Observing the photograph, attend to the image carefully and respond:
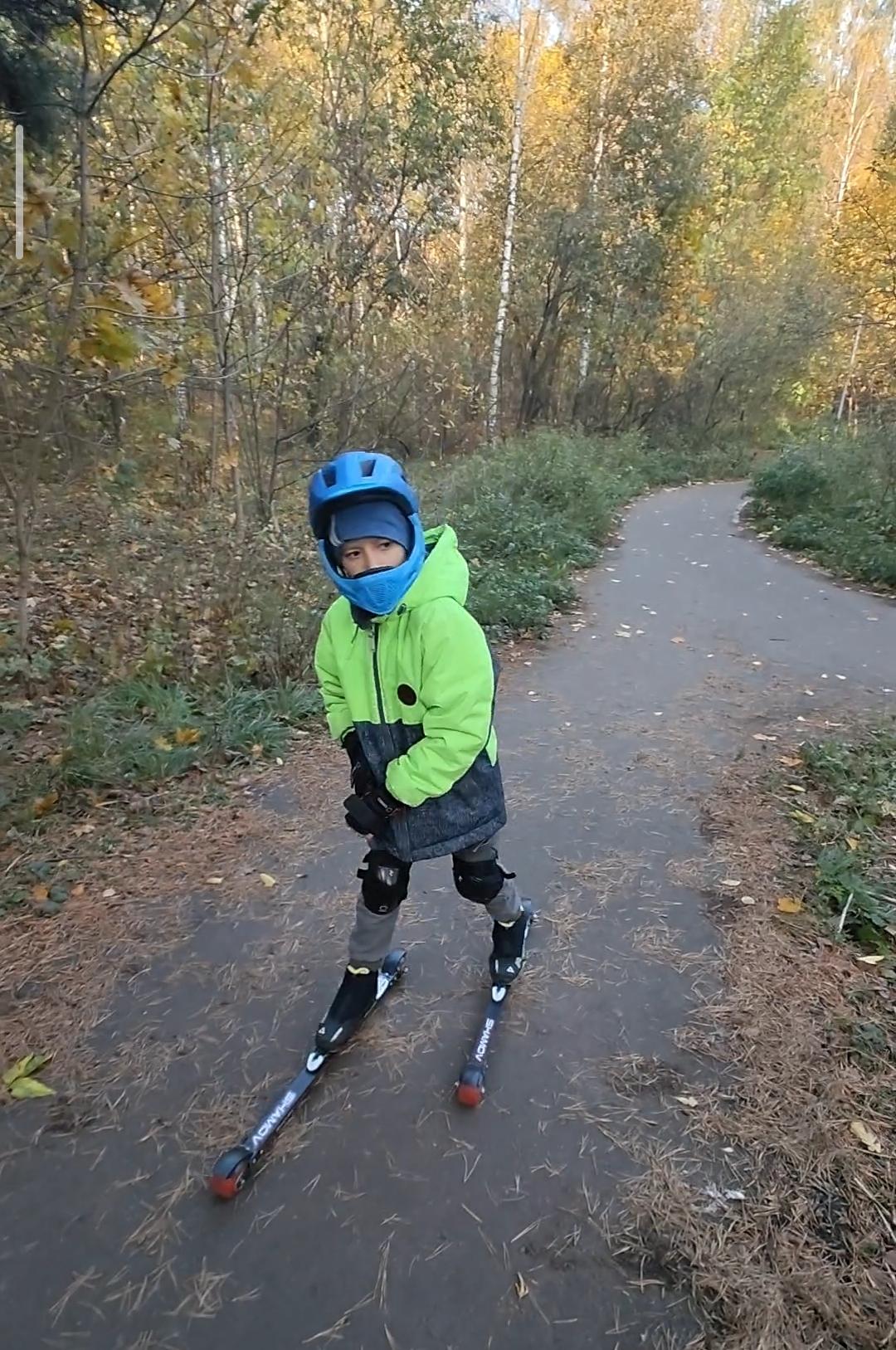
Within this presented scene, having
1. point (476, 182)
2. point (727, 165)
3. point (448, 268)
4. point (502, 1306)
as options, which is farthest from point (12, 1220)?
point (727, 165)

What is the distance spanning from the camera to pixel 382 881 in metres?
2.54

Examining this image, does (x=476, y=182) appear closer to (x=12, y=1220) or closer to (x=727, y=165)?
(x=727, y=165)

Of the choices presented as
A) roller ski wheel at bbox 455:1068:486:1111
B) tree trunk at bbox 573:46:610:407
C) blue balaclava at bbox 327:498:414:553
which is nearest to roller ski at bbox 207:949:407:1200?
roller ski wheel at bbox 455:1068:486:1111

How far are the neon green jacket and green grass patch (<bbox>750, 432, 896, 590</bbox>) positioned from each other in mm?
9022

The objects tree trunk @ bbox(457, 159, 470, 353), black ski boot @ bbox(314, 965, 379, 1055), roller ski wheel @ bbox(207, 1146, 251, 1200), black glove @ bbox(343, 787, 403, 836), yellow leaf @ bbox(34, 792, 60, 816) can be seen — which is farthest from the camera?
tree trunk @ bbox(457, 159, 470, 353)

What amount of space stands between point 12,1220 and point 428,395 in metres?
14.1

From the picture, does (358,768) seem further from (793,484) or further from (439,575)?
(793,484)

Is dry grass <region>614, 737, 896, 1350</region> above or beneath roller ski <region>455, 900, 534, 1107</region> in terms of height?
beneath

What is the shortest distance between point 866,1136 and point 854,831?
1873 mm

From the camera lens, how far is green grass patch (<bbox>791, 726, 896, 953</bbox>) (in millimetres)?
3312

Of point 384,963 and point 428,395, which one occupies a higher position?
point 428,395

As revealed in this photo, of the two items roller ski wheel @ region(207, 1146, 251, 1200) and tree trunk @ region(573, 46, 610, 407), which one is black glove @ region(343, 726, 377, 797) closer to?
roller ski wheel @ region(207, 1146, 251, 1200)

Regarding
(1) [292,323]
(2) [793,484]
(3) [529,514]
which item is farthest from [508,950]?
(2) [793,484]

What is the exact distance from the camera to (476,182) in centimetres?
1764
